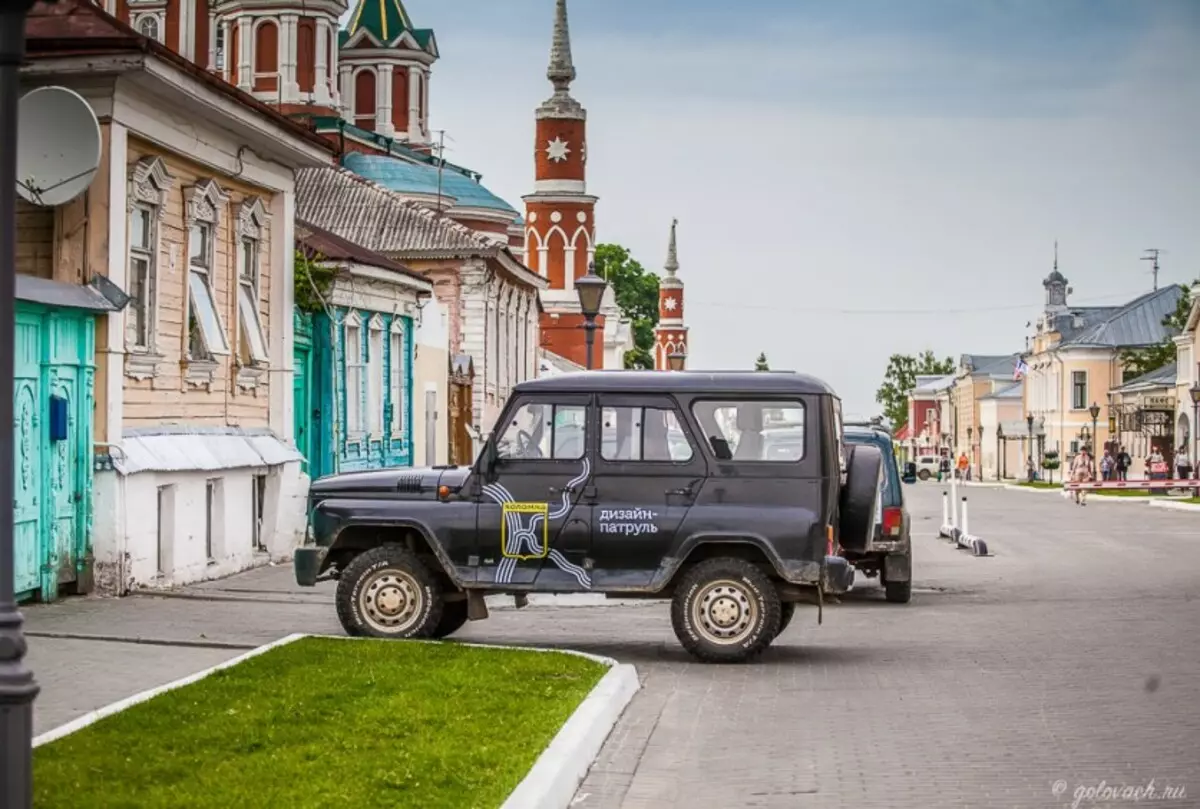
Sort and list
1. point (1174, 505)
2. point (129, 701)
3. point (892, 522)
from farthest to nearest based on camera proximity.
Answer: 1. point (1174, 505)
2. point (892, 522)
3. point (129, 701)

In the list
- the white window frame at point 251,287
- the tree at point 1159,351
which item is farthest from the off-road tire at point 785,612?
the tree at point 1159,351

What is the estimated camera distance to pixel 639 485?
15219 mm

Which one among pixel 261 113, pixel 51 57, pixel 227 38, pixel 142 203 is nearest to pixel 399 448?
pixel 261 113

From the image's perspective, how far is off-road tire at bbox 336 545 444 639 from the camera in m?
15.3

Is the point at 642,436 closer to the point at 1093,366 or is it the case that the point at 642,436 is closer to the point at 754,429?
the point at 754,429

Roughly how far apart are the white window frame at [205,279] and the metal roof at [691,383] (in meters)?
7.24

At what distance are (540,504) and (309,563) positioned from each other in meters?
1.87

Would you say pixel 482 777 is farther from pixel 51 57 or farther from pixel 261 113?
pixel 261 113

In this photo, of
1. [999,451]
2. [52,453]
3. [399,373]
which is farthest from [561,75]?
[52,453]

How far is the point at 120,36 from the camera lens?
716 inches

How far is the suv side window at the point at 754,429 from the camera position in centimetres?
1513

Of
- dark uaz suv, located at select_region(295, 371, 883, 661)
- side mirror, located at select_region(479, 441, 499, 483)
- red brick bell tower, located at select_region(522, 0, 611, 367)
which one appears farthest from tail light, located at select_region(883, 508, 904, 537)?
red brick bell tower, located at select_region(522, 0, 611, 367)

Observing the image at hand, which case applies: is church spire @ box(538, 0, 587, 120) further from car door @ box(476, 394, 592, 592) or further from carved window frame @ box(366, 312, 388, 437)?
car door @ box(476, 394, 592, 592)

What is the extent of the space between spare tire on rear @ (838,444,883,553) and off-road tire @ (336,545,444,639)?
3.26 metres
